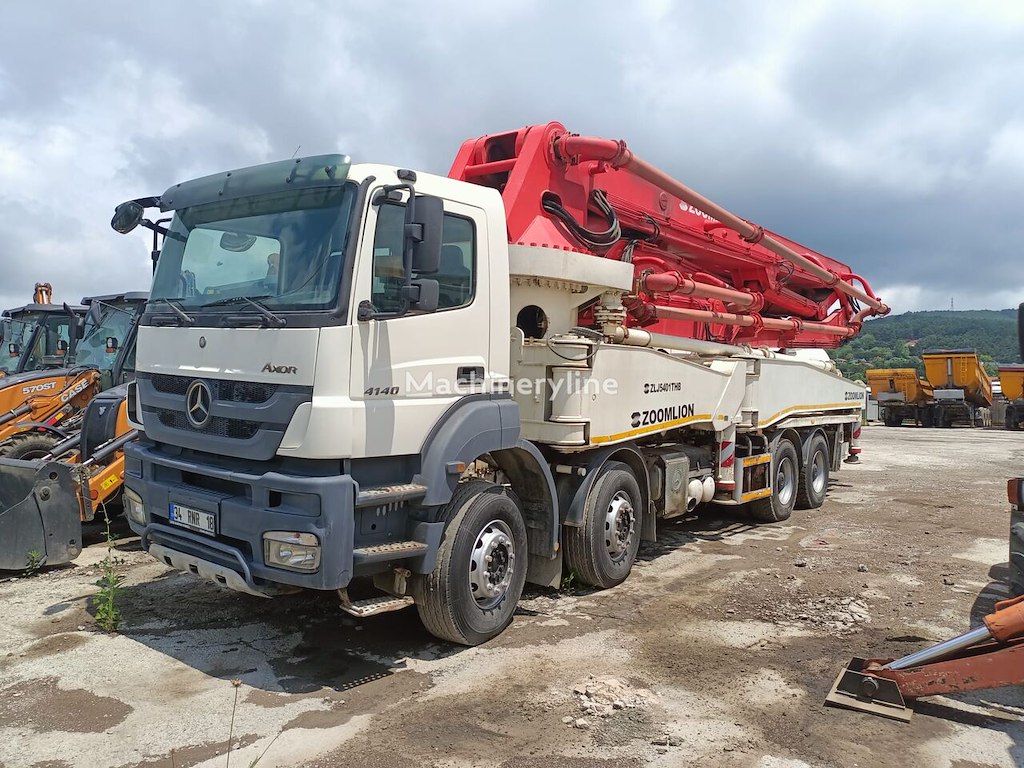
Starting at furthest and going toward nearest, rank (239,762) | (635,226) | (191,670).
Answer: (635,226)
(191,670)
(239,762)

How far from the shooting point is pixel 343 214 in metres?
4.16

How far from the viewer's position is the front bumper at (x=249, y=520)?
3.92m

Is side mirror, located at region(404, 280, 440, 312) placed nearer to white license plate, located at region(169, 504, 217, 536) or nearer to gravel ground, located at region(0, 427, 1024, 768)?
white license plate, located at region(169, 504, 217, 536)

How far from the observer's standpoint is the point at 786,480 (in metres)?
9.55

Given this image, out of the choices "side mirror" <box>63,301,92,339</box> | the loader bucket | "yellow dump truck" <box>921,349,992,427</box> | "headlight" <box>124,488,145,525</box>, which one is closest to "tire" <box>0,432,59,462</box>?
"side mirror" <box>63,301,92,339</box>

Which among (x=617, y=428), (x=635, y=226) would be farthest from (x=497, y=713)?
(x=635, y=226)

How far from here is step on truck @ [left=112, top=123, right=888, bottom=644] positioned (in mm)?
4059

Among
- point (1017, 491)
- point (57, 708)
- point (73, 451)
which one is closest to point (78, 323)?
point (73, 451)

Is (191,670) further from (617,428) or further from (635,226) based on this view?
(635,226)

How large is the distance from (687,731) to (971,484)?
11023 mm

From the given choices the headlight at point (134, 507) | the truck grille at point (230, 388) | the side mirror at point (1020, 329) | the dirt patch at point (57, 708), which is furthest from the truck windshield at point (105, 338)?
the side mirror at point (1020, 329)

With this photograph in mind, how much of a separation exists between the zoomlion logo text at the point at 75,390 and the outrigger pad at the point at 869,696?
9.05 meters

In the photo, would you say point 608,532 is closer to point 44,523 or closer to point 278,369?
point 278,369

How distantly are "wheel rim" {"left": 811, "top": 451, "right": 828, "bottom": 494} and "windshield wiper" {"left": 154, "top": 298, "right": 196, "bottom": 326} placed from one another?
331 inches
